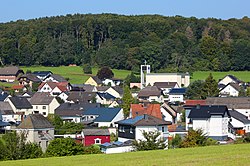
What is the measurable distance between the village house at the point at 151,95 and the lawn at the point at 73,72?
11987mm

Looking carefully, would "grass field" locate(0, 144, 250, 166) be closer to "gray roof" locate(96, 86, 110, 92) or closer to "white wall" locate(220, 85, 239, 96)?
"white wall" locate(220, 85, 239, 96)

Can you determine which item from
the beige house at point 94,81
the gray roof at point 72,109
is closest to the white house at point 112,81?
the beige house at point 94,81

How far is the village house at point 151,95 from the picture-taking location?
51053 mm

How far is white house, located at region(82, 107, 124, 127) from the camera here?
3419 centimetres

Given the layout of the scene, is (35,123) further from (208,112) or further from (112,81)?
(112,81)

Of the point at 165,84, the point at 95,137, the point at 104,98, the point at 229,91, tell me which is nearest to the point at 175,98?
the point at 229,91

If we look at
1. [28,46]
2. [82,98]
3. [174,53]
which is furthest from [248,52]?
[82,98]

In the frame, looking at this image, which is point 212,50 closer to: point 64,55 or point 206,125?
point 64,55

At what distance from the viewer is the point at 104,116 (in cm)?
3509

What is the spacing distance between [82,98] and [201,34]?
1699 inches

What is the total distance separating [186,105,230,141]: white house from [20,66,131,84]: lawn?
33087 mm

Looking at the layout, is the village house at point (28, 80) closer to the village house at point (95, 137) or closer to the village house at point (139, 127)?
the village house at point (95, 137)

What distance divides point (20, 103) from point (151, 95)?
1249 centimetres

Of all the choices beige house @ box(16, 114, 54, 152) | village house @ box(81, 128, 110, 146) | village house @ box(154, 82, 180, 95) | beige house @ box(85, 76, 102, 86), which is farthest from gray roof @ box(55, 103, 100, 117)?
beige house @ box(85, 76, 102, 86)
